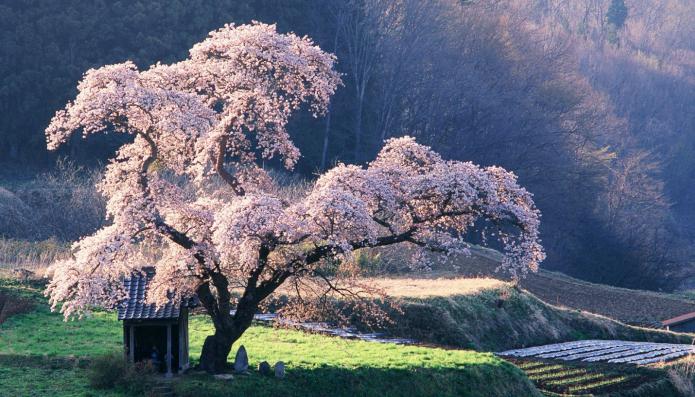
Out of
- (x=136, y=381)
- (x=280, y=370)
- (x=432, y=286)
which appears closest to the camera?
(x=136, y=381)

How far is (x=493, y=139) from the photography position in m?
71.8

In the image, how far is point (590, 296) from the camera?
2179 inches

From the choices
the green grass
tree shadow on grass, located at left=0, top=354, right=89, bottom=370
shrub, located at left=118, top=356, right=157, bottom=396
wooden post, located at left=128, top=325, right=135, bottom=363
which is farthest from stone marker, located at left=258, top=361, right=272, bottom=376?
tree shadow on grass, located at left=0, top=354, right=89, bottom=370

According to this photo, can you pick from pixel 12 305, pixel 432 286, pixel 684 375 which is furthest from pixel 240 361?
pixel 432 286

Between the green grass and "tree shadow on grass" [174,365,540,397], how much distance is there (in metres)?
0.03

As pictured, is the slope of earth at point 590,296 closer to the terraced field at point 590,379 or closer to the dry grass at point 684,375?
the dry grass at point 684,375

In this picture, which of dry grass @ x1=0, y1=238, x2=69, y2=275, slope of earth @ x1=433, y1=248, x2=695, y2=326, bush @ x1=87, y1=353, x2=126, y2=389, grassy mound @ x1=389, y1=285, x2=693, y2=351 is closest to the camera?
bush @ x1=87, y1=353, x2=126, y2=389

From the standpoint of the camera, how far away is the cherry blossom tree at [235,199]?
23406mm

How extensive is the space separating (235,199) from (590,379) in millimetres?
13216

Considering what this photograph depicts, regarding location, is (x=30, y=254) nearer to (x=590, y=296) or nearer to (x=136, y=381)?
(x=136, y=381)

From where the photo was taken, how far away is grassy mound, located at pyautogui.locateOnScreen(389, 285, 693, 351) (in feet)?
117

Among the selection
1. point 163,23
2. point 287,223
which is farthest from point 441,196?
point 163,23

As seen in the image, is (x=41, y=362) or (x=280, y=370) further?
(x=41, y=362)

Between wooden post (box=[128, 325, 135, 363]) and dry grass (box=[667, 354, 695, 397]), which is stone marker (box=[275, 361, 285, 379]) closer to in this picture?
wooden post (box=[128, 325, 135, 363])
